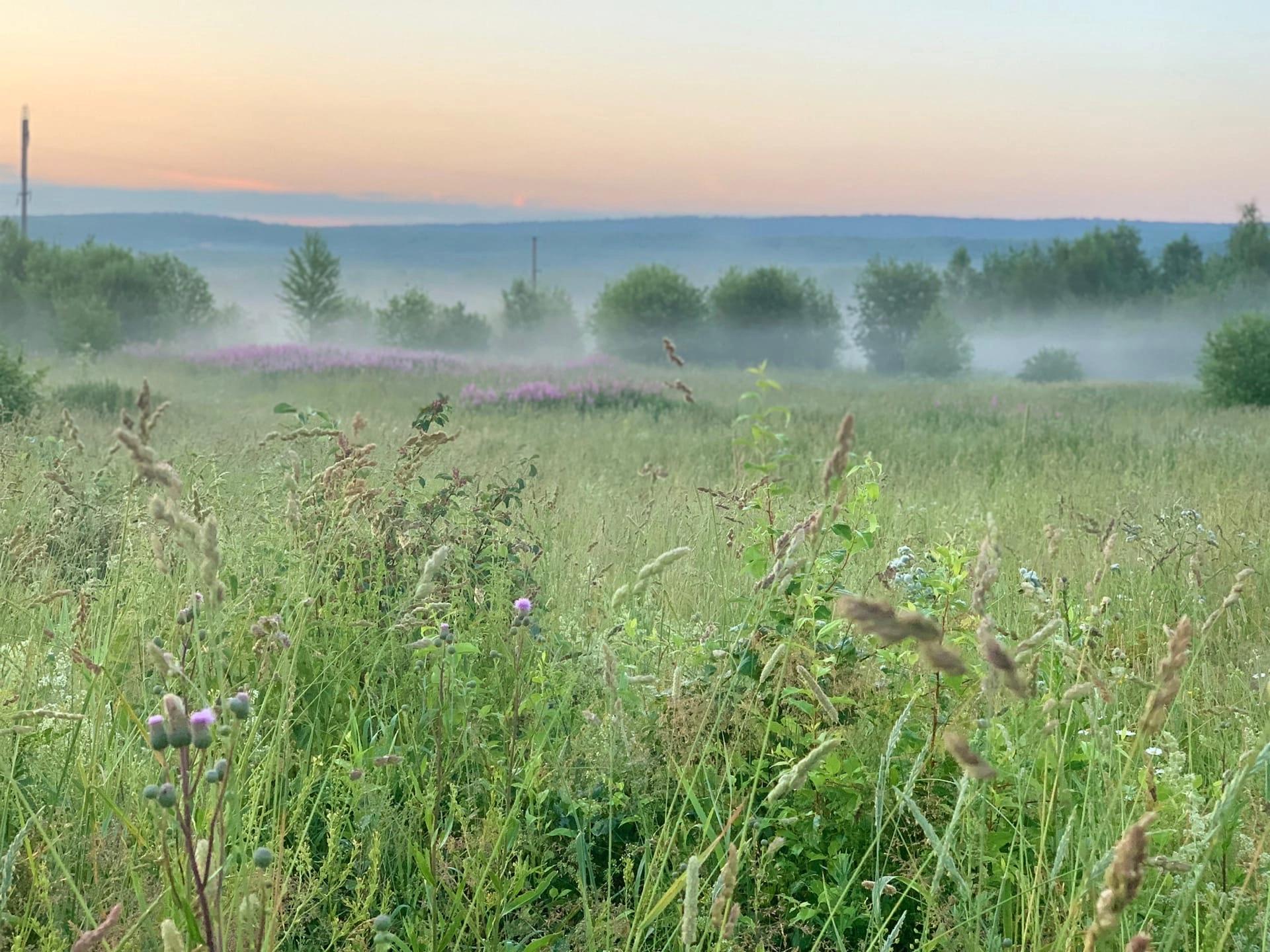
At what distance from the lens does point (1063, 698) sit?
1479 mm

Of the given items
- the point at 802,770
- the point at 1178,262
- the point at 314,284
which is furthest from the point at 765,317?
the point at 802,770

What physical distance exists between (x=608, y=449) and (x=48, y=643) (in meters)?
7.99

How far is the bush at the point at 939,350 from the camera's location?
56844mm

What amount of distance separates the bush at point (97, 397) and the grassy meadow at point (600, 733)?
9054 millimetres

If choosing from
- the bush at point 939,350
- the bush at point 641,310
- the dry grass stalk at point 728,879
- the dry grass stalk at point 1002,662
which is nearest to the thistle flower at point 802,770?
the dry grass stalk at point 728,879

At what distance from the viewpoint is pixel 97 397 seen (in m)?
13.9

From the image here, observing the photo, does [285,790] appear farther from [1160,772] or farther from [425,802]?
[1160,772]

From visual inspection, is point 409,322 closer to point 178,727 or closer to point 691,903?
point 178,727

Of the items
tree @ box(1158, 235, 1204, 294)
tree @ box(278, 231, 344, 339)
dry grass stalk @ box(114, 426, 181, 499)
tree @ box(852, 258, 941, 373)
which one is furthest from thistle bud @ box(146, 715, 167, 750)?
tree @ box(1158, 235, 1204, 294)

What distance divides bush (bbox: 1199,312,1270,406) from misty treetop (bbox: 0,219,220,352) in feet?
113

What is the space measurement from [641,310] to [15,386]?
46701 mm

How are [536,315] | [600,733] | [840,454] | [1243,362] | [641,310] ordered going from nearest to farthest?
1. [840,454]
2. [600,733]
3. [1243,362]
4. [641,310]
5. [536,315]

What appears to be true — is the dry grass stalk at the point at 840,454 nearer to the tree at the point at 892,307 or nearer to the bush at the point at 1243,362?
the bush at the point at 1243,362

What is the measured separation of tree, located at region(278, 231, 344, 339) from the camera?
2141 inches
